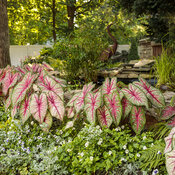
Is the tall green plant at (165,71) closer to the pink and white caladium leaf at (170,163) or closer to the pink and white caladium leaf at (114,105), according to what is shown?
the pink and white caladium leaf at (114,105)

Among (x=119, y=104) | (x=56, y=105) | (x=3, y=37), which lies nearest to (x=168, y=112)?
(x=119, y=104)

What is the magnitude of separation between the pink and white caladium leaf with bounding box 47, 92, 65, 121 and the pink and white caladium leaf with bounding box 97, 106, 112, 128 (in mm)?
343

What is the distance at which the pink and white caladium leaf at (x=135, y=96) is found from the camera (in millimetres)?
1698

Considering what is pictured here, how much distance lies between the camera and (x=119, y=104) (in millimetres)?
1725

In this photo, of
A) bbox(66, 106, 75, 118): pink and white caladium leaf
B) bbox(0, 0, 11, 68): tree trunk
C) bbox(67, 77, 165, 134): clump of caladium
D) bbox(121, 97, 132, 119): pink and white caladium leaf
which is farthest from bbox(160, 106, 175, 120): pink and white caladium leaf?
bbox(0, 0, 11, 68): tree trunk

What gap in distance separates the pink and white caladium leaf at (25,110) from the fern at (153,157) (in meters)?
1.10

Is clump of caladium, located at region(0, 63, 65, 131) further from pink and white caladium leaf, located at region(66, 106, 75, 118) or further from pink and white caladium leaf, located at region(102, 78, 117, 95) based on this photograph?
pink and white caladium leaf, located at region(102, 78, 117, 95)

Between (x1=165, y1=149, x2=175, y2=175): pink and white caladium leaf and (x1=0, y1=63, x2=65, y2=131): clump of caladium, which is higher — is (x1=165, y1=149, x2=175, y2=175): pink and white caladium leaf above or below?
below

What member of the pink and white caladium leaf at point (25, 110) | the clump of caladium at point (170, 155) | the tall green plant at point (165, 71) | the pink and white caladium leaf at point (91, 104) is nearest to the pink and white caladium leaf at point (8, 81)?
the pink and white caladium leaf at point (25, 110)

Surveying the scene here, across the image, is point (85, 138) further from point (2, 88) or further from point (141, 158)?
point (2, 88)

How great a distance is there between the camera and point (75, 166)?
154cm

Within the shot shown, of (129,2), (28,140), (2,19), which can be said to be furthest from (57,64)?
(28,140)

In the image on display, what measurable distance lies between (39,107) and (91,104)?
1.68 feet

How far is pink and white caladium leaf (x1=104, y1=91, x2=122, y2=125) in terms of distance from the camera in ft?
5.60
